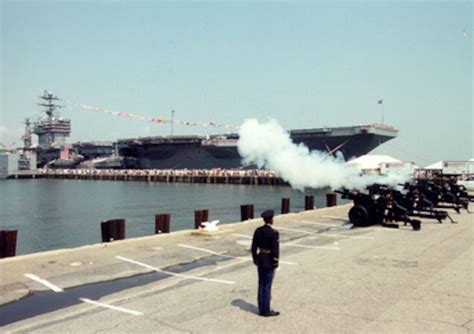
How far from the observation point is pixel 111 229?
615 inches

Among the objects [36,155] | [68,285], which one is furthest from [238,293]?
[36,155]

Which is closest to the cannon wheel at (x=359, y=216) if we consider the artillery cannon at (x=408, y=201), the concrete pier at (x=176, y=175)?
the artillery cannon at (x=408, y=201)

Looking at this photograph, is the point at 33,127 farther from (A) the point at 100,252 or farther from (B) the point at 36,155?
(A) the point at 100,252

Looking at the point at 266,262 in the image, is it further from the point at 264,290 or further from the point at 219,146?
the point at 219,146

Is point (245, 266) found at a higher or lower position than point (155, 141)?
lower

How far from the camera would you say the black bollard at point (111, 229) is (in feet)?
50.7

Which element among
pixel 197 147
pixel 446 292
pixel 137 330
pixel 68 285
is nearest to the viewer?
pixel 137 330

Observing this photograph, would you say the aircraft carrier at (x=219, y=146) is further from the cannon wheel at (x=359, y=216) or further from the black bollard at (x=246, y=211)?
the cannon wheel at (x=359, y=216)

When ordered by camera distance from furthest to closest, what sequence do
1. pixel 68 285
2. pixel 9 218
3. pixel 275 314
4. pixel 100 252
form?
pixel 9 218
pixel 100 252
pixel 68 285
pixel 275 314

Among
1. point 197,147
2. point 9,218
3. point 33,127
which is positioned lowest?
point 9,218

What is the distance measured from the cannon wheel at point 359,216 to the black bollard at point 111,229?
30.6 ft

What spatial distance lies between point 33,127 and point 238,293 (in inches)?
7223

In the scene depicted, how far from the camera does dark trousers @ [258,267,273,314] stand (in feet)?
24.2

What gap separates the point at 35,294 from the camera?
874cm
